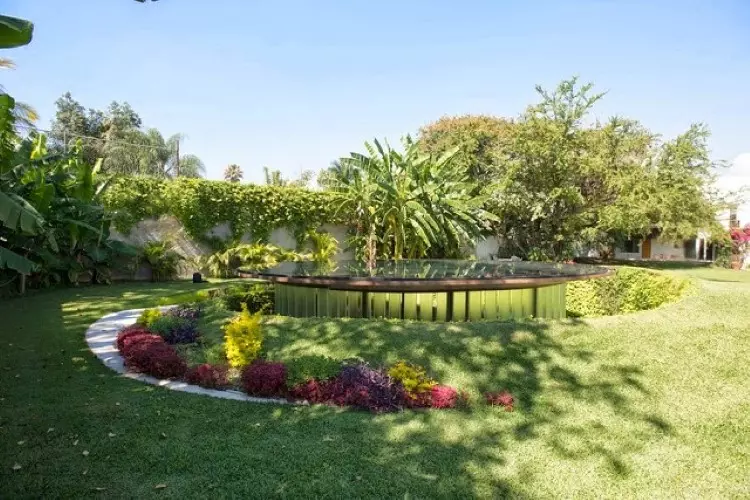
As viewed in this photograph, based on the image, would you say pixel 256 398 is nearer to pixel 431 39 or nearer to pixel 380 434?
pixel 380 434

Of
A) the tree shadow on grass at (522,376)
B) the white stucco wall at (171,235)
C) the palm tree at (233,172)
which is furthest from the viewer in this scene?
the palm tree at (233,172)

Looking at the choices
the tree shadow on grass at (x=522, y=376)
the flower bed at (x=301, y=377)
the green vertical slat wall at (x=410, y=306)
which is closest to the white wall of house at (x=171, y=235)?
the flower bed at (x=301, y=377)

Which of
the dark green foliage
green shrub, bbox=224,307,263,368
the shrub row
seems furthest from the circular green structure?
the shrub row

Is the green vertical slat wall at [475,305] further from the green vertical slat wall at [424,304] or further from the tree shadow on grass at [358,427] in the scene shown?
the tree shadow on grass at [358,427]

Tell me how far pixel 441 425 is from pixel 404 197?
36.6 ft

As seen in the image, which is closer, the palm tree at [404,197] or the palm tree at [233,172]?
the palm tree at [404,197]

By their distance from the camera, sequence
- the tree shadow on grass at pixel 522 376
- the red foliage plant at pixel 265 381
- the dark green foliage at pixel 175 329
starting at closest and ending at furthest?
the tree shadow on grass at pixel 522 376 < the red foliage plant at pixel 265 381 < the dark green foliage at pixel 175 329

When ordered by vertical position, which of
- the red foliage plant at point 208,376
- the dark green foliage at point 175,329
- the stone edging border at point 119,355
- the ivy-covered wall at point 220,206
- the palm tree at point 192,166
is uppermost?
the palm tree at point 192,166

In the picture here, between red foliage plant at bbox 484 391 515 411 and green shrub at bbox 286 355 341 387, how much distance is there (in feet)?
5.09

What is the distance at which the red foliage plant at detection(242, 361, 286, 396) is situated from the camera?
4.92 meters

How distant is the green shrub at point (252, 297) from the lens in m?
9.64

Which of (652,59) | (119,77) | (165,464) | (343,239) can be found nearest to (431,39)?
(652,59)

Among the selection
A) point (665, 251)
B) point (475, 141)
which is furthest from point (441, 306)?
point (665, 251)

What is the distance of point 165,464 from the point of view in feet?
11.5
